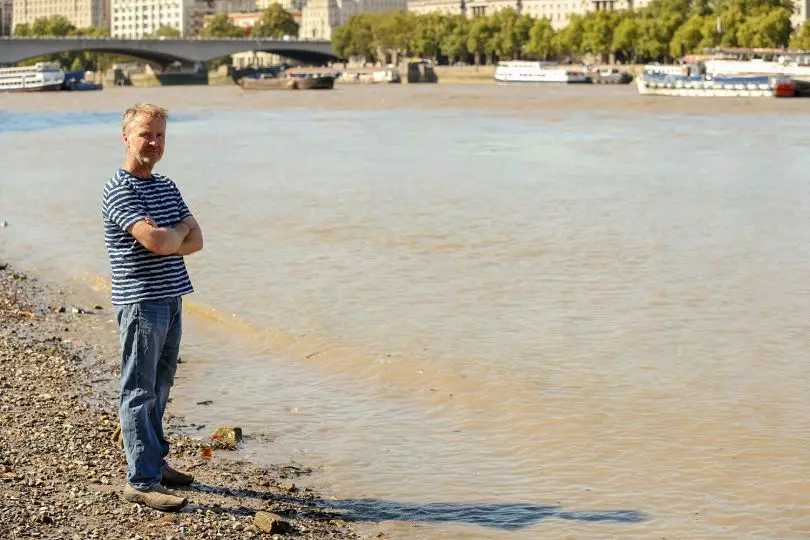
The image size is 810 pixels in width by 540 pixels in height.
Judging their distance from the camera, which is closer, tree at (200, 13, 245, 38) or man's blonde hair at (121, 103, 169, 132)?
man's blonde hair at (121, 103, 169, 132)

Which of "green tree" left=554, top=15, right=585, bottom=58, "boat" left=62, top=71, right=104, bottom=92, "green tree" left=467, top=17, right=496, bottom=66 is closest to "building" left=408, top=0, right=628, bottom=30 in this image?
"green tree" left=467, top=17, right=496, bottom=66

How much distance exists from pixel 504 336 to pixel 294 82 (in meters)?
97.1

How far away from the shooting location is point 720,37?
10731cm

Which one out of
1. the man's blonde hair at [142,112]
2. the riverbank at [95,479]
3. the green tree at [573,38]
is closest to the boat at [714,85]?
the green tree at [573,38]

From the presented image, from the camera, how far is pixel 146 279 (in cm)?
536

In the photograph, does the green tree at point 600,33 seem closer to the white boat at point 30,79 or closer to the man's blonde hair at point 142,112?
the white boat at point 30,79

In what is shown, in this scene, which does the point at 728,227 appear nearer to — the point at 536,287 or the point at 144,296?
the point at 536,287

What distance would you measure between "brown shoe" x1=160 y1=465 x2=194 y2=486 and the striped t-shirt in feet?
2.74

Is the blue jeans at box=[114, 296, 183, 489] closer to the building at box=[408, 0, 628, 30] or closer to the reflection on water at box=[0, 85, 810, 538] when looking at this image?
Result: the reflection on water at box=[0, 85, 810, 538]

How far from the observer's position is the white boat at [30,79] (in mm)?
97438

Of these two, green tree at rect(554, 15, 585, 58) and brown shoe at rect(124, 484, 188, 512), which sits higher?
green tree at rect(554, 15, 585, 58)

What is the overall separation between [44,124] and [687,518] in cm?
4540

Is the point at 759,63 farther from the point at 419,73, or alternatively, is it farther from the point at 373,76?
the point at 419,73

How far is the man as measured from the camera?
523 cm
